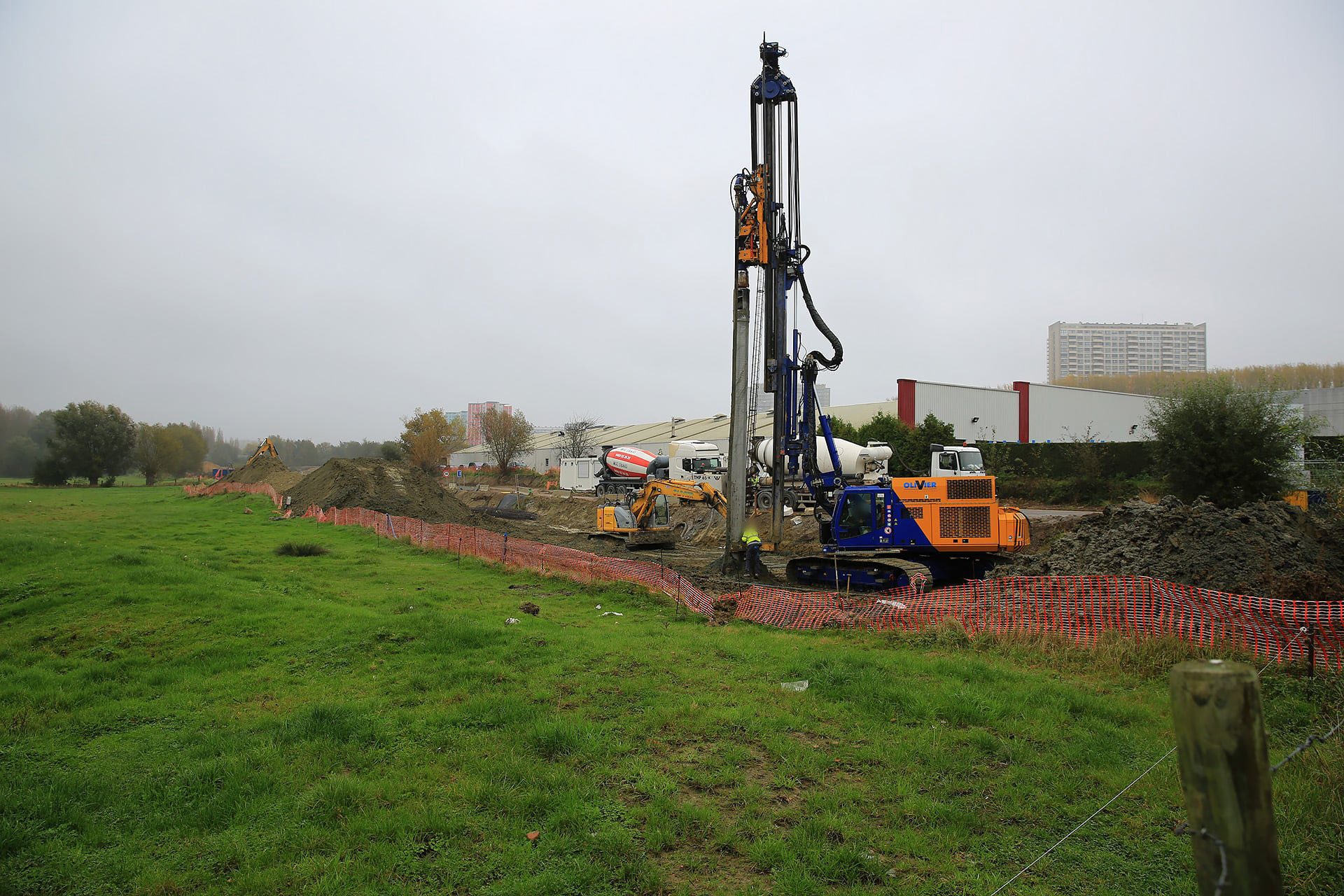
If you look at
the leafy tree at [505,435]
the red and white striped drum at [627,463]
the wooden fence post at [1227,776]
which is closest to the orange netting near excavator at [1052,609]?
the wooden fence post at [1227,776]

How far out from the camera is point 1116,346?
124 metres

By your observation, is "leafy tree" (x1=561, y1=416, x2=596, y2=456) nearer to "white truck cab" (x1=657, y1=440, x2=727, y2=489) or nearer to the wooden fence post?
"white truck cab" (x1=657, y1=440, x2=727, y2=489)

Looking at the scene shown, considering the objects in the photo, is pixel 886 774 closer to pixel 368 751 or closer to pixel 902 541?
pixel 368 751

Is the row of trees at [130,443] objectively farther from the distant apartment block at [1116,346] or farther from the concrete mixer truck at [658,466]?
the distant apartment block at [1116,346]

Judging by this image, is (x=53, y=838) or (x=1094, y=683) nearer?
(x=53, y=838)

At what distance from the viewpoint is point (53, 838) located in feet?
14.5

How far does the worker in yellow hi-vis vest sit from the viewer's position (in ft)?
50.9

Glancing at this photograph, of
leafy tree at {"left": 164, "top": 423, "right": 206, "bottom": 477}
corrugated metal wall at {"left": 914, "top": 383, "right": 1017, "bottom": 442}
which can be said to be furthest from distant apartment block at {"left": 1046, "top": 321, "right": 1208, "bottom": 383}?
leafy tree at {"left": 164, "top": 423, "right": 206, "bottom": 477}

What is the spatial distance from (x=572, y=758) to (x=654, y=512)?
19.4 meters

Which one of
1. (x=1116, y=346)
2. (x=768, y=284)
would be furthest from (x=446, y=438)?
(x=1116, y=346)

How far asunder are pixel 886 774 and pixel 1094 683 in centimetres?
362

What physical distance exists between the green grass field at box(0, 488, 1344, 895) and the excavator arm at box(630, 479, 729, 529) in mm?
13960

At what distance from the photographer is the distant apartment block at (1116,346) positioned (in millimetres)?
122625

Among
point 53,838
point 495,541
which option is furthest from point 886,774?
point 495,541
